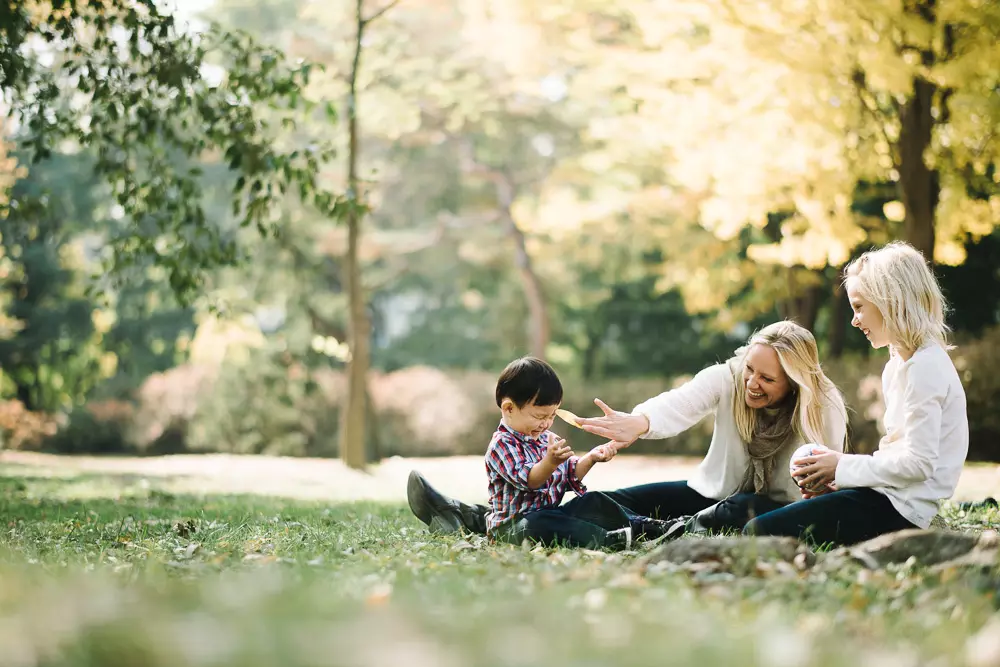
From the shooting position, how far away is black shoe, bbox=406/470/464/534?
541 centimetres

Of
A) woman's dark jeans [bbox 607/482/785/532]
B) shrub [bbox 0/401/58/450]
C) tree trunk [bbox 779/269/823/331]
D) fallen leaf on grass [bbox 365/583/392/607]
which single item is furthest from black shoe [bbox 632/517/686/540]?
shrub [bbox 0/401/58/450]

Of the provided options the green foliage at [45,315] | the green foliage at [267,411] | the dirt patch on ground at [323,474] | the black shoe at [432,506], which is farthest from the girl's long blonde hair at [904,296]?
the green foliage at [45,315]

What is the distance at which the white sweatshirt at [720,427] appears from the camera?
5.32m

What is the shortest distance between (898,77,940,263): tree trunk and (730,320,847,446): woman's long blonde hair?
16.8ft

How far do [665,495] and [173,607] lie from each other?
3.73 metres

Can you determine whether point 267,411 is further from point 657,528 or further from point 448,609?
point 448,609

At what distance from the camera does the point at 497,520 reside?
5.11 m

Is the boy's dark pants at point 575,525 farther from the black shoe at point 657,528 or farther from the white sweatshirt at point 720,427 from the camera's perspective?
the white sweatshirt at point 720,427

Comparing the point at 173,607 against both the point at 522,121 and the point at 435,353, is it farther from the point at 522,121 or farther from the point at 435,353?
the point at 435,353

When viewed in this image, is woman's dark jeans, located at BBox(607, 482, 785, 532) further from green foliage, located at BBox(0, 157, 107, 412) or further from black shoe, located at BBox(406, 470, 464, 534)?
green foliage, located at BBox(0, 157, 107, 412)

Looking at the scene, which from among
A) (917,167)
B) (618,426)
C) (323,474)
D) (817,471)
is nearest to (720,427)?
(618,426)

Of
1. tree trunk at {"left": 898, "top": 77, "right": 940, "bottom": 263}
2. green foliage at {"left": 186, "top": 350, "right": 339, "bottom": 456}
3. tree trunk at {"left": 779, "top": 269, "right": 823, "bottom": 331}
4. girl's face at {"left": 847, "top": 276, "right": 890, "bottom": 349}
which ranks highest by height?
tree trunk at {"left": 898, "top": 77, "right": 940, "bottom": 263}

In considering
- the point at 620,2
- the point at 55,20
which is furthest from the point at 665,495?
the point at 620,2

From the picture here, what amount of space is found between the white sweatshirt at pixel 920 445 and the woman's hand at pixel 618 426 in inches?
41.8
